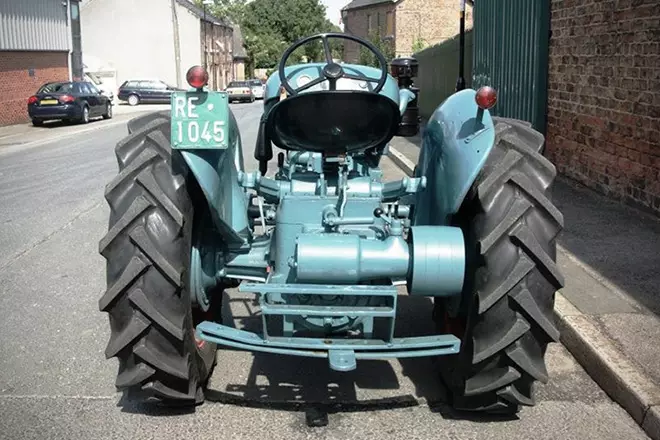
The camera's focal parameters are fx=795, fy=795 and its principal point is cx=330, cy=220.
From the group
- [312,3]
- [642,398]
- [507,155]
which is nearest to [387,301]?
[507,155]

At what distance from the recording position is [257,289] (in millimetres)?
3734

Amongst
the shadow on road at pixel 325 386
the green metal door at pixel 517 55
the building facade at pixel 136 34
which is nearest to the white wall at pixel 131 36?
the building facade at pixel 136 34

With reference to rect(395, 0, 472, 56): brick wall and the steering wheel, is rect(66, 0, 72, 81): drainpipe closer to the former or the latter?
the steering wheel

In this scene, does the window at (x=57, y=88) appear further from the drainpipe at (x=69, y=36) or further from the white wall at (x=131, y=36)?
the white wall at (x=131, y=36)

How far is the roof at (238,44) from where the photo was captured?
84688 millimetres

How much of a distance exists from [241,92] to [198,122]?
1793 inches

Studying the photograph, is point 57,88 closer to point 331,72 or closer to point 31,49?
point 31,49

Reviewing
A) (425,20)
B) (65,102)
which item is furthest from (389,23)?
(65,102)

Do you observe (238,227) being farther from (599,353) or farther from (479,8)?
(479,8)

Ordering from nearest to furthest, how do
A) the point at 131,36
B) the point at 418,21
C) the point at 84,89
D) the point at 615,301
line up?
the point at 615,301
the point at 84,89
the point at 131,36
the point at 418,21

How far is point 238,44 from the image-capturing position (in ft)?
283

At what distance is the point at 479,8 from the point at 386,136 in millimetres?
12201

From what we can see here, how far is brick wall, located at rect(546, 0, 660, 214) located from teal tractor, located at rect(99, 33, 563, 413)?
456 cm

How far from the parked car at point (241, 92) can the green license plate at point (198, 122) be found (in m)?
45.0
